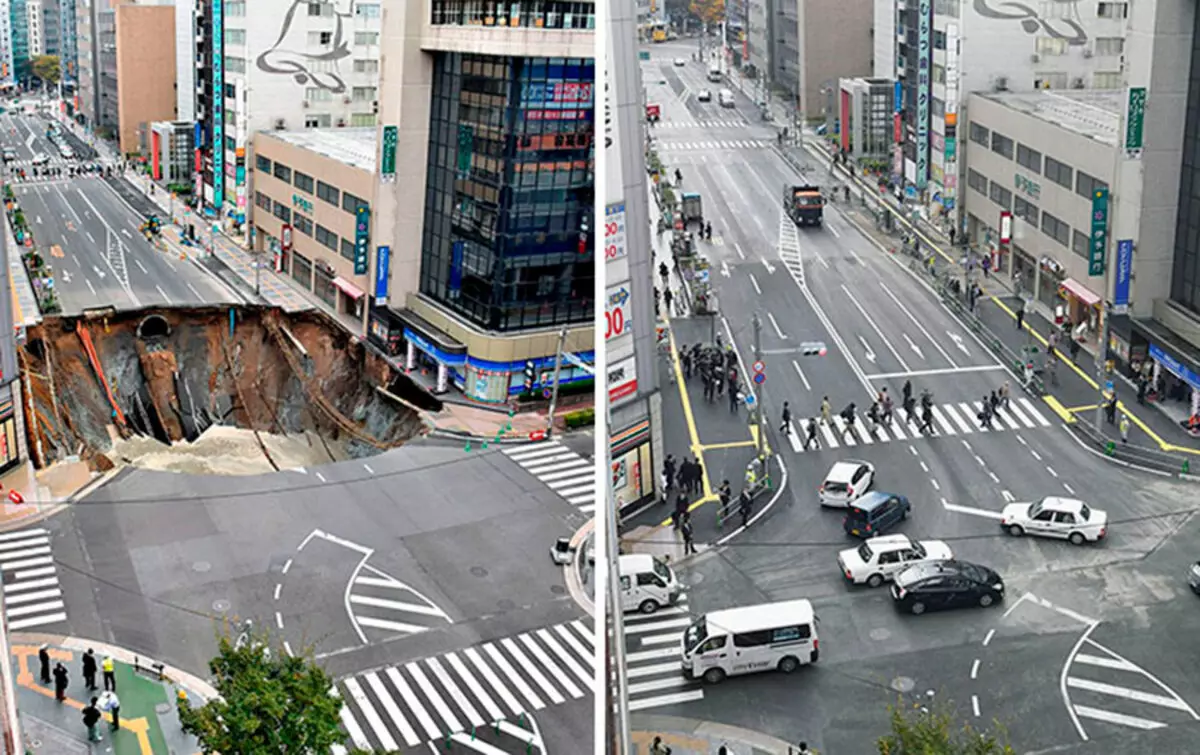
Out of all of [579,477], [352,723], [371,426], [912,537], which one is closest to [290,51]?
[371,426]

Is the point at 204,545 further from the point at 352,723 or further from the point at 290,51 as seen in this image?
the point at 290,51

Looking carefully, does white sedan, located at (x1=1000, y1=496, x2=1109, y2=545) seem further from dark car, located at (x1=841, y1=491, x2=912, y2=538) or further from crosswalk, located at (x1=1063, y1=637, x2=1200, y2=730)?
crosswalk, located at (x1=1063, y1=637, x2=1200, y2=730)

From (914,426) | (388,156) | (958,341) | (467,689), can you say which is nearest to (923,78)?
(958,341)

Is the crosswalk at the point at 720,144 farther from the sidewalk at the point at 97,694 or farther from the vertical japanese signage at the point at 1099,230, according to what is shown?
the sidewalk at the point at 97,694

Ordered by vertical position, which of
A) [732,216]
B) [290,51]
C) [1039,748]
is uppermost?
[290,51]

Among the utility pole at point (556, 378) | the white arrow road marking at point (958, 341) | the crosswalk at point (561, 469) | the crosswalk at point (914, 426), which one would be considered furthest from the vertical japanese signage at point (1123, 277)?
the crosswalk at point (561, 469)

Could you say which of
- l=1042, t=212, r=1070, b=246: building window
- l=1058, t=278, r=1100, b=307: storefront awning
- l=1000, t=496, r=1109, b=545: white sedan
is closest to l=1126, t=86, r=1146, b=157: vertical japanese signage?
l=1058, t=278, r=1100, b=307: storefront awning
